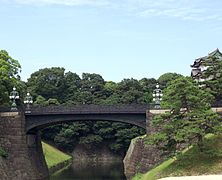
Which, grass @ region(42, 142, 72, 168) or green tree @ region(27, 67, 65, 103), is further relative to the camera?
green tree @ region(27, 67, 65, 103)

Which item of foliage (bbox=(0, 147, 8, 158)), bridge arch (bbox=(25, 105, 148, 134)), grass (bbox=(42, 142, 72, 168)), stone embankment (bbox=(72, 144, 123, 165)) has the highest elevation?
bridge arch (bbox=(25, 105, 148, 134))

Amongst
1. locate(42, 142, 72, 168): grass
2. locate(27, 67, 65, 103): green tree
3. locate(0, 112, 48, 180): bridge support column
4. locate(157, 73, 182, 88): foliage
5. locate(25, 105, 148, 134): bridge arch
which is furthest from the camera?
locate(157, 73, 182, 88): foliage

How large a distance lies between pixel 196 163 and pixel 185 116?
4336 mm

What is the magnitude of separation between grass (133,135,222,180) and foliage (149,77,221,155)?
0.88 m

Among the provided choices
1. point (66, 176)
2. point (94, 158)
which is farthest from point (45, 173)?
point (94, 158)

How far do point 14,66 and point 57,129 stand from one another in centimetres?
3458

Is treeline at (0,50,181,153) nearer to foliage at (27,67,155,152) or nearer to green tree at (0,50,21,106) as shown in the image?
foliage at (27,67,155,152)

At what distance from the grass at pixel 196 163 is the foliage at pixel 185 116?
883 mm

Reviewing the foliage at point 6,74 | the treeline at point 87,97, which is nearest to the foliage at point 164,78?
the treeline at point 87,97

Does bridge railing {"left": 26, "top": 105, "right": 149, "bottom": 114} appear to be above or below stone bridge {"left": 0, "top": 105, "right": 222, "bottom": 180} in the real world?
above

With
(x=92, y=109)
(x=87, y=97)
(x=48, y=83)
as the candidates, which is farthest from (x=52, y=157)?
(x=48, y=83)

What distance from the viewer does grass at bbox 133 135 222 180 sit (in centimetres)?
3938

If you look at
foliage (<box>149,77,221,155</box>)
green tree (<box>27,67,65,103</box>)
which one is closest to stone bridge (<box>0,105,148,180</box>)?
foliage (<box>149,77,221,155</box>)

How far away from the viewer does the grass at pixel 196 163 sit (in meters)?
39.4
